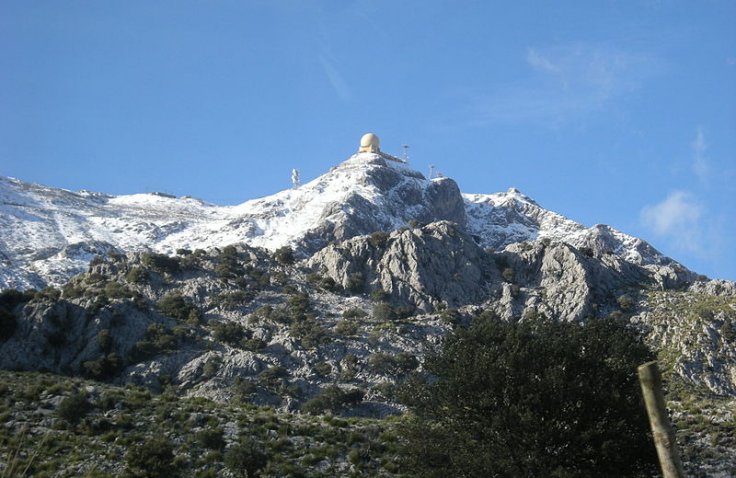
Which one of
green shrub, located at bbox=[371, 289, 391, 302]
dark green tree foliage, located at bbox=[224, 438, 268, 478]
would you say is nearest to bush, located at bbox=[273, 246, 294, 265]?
green shrub, located at bbox=[371, 289, 391, 302]

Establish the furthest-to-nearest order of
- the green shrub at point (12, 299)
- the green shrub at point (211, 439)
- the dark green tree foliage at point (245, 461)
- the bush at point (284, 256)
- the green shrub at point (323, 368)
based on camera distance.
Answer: the bush at point (284, 256), the green shrub at point (12, 299), the green shrub at point (323, 368), the green shrub at point (211, 439), the dark green tree foliage at point (245, 461)

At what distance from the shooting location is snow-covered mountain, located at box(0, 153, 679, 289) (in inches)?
5007

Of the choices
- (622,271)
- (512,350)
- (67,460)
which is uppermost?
(622,271)

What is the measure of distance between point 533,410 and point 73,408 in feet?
87.0

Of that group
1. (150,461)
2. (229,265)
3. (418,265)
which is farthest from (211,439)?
(418,265)

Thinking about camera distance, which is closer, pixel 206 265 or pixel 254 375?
pixel 254 375

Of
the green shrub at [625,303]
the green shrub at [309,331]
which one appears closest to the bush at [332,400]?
the green shrub at [309,331]

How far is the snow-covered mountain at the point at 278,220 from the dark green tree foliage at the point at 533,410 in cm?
8457

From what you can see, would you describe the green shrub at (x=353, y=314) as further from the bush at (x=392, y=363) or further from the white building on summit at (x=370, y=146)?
the white building on summit at (x=370, y=146)

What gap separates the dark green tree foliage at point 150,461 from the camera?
35.2 metres

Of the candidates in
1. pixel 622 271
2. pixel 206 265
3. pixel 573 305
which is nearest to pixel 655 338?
pixel 573 305

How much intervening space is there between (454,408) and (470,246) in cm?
7178

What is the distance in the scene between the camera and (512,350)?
33.8m

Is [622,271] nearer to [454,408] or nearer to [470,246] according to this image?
→ [470,246]
